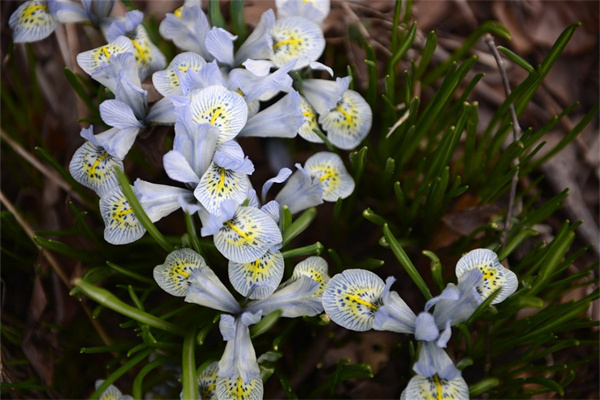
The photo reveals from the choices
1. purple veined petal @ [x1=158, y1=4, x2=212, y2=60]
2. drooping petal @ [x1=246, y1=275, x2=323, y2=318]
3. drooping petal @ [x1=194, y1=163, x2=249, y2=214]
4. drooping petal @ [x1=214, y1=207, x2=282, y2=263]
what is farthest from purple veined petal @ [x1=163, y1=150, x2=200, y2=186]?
purple veined petal @ [x1=158, y1=4, x2=212, y2=60]

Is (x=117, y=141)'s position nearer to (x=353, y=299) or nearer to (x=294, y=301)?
(x=294, y=301)

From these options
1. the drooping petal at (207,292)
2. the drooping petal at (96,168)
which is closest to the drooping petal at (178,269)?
the drooping petal at (207,292)

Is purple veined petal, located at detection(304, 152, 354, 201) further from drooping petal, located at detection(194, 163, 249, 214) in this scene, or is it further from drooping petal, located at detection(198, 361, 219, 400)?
drooping petal, located at detection(198, 361, 219, 400)

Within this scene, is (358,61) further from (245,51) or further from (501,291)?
(501,291)

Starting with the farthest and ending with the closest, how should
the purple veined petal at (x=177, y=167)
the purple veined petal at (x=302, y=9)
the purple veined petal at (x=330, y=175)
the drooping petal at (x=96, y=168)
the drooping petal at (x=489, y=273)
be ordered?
the purple veined petal at (x=302, y=9)
the purple veined petal at (x=330, y=175)
the drooping petal at (x=96, y=168)
the drooping petal at (x=489, y=273)
the purple veined petal at (x=177, y=167)

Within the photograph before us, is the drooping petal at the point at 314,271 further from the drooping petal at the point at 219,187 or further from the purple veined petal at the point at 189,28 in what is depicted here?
the purple veined petal at the point at 189,28

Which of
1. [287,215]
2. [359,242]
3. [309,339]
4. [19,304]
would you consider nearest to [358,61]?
[359,242]
